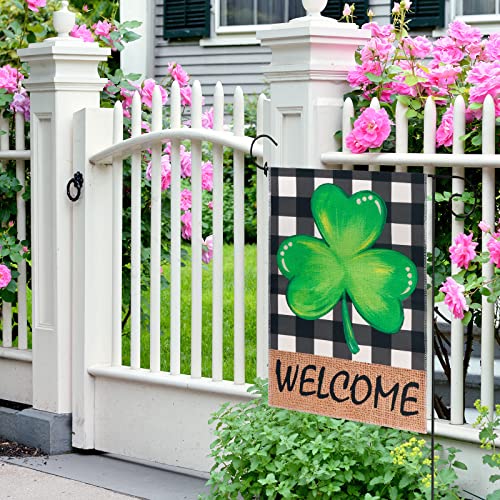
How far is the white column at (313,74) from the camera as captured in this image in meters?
4.18

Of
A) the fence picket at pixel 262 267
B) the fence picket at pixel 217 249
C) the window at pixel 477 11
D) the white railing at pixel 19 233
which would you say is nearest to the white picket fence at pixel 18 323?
the white railing at pixel 19 233

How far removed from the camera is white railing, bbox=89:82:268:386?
4.55m

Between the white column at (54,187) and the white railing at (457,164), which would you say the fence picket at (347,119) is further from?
the white column at (54,187)

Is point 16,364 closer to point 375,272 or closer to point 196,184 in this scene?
point 196,184

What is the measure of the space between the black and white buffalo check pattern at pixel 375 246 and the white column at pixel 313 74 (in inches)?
12.7

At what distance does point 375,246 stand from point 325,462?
2.38 ft

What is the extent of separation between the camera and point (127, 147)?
5020mm

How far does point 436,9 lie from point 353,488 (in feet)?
23.0

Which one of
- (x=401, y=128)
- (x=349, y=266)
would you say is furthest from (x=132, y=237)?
(x=349, y=266)

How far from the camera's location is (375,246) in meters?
3.64

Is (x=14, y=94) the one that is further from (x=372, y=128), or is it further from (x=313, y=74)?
(x=372, y=128)

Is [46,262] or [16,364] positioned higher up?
[46,262]

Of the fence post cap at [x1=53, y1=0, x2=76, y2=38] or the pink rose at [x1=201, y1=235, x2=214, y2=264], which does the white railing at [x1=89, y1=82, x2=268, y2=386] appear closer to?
the pink rose at [x1=201, y1=235, x2=214, y2=264]

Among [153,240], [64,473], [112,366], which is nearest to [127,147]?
[153,240]
